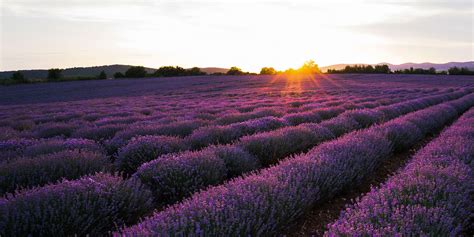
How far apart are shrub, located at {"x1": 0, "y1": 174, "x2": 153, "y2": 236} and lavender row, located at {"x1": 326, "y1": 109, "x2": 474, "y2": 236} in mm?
1605

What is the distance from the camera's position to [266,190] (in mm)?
2705

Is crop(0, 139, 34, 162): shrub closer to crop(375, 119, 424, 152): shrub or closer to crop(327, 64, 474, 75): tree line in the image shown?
crop(375, 119, 424, 152): shrub

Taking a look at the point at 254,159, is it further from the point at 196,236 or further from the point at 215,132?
the point at 196,236

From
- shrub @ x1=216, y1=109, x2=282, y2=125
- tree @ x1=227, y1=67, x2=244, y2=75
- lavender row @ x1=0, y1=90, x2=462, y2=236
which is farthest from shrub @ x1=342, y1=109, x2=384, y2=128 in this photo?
tree @ x1=227, y1=67, x2=244, y2=75

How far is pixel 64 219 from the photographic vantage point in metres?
2.46

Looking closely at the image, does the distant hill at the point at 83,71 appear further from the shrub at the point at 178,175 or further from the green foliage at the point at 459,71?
the shrub at the point at 178,175

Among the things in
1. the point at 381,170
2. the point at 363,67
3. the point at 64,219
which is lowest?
the point at 381,170

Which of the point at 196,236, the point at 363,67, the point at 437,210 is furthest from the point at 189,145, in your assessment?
the point at 363,67

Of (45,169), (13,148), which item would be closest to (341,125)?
(45,169)

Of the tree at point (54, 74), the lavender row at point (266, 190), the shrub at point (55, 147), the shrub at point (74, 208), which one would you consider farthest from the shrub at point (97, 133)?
the tree at point (54, 74)

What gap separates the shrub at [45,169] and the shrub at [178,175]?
55cm

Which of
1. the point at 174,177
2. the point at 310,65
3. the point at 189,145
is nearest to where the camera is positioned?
the point at 174,177

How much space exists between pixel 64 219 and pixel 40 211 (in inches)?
7.4

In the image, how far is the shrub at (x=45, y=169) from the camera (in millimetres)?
3469
